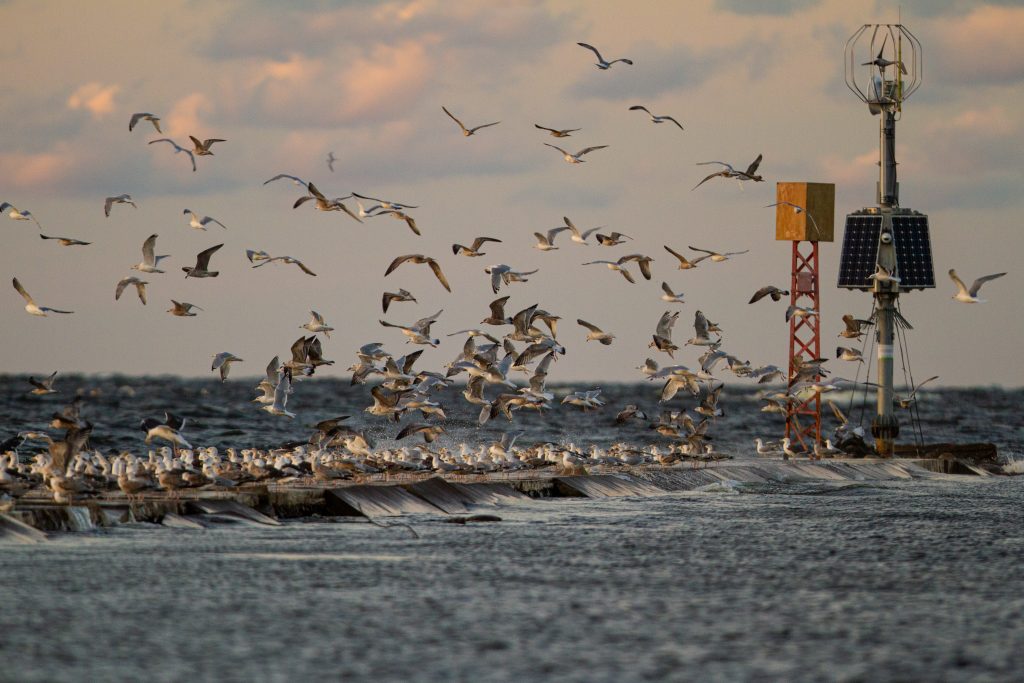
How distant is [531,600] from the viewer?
1936cm

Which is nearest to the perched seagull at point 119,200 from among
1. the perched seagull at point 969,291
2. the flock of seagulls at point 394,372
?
the flock of seagulls at point 394,372

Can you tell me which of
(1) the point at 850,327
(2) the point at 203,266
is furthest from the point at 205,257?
(1) the point at 850,327

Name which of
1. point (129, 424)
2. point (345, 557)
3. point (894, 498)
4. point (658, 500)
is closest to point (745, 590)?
point (345, 557)

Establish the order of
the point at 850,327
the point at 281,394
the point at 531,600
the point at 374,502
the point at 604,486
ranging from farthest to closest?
the point at 850,327 → the point at 604,486 → the point at 281,394 → the point at 374,502 → the point at 531,600

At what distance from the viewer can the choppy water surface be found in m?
15.7

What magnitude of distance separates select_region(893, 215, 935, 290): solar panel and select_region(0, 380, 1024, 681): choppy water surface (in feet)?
58.8

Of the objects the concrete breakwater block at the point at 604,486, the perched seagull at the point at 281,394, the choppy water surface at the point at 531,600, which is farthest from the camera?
the concrete breakwater block at the point at 604,486

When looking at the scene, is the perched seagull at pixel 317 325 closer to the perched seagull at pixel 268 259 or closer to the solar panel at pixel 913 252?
the perched seagull at pixel 268 259

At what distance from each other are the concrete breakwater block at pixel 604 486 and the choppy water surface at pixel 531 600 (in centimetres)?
304

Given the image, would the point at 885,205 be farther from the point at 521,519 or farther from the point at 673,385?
the point at 521,519

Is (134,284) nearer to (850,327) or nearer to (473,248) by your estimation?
(473,248)

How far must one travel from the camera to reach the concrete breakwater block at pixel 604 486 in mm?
33406

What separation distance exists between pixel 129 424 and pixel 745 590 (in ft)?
161

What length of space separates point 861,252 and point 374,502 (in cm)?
2433
